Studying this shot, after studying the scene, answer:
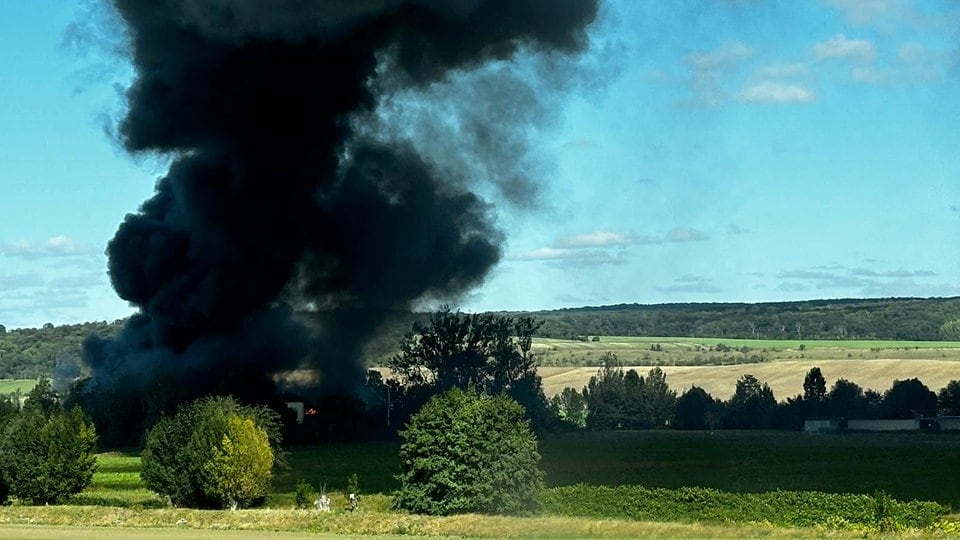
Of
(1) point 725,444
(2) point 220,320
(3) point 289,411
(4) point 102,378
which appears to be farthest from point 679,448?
(4) point 102,378

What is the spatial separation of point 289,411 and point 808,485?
47059 millimetres

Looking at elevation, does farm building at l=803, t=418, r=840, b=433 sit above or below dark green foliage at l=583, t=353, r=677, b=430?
below

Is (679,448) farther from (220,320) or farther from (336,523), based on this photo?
(336,523)

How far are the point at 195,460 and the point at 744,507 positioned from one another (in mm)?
23297

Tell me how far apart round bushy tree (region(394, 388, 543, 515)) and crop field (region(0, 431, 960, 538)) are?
1777 millimetres

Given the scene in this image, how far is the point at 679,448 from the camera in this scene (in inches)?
3583

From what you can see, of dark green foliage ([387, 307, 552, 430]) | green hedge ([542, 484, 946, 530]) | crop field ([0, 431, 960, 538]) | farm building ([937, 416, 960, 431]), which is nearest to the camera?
green hedge ([542, 484, 946, 530])

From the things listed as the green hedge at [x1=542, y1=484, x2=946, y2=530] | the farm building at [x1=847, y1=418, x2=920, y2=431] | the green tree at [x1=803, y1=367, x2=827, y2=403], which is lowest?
the green hedge at [x1=542, y1=484, x2=946, y2=530]

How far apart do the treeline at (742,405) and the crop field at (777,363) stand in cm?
525

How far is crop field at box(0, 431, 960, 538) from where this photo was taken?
4691 cm

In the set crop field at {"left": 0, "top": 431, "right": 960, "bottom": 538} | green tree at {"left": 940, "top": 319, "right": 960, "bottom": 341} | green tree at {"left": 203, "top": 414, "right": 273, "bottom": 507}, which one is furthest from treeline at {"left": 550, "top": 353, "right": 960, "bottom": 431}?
green tree at {"left": 940, "top": 319, "right": 960, "bottom": 341}

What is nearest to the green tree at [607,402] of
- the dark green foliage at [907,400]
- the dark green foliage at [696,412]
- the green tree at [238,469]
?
the dark green foliage at [696,412]

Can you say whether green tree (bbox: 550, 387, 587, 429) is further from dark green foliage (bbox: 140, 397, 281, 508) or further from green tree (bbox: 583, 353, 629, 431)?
dark green foliage (bbox: 140, 397, 281, 508)

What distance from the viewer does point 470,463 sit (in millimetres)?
53281
